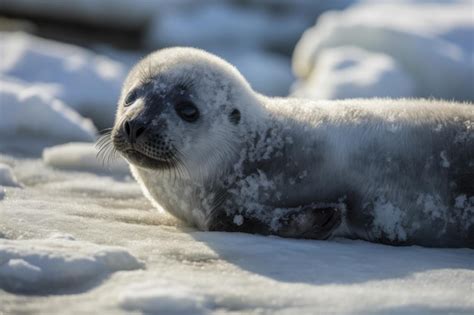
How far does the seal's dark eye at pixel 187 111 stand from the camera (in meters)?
3.96

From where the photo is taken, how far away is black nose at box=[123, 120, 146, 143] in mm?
3787

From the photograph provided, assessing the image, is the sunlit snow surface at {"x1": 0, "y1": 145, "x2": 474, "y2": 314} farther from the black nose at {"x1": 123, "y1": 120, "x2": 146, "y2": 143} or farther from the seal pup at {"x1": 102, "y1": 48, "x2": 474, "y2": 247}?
the black nose at {"x1": 123, "y1": 120, "x2": 146, "y2": 143}

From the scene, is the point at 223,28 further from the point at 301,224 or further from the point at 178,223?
the point at 301,224

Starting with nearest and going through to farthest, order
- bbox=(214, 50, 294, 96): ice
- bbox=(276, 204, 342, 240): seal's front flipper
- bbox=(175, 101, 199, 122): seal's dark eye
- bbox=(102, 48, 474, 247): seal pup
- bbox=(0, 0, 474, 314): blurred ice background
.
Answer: bbox=(0, 0, 474, 314): blurred ice background
bbox=(276, 204, 342, 240): seal's front flipper
bbox=(102, 48, 474, 247): seal pup
bbox=(175, 101, 199, 122): seal's dark eye
bbox=(214, 50, 294, 96): ice

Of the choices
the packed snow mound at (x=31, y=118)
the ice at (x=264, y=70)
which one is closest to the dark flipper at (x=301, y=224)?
the packed snow mound at (x=31, y=118)

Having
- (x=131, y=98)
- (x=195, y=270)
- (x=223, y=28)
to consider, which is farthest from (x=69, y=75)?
(x=223, y=28)

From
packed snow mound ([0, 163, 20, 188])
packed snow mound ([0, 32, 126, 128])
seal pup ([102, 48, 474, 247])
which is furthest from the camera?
packed snow mound ([0, 32, 126, 128])

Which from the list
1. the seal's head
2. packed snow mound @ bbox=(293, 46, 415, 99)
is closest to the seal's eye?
the seal's head

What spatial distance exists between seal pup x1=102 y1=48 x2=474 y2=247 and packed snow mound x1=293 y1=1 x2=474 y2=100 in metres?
3.71

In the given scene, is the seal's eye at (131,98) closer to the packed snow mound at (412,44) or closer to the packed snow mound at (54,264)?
the packed snow mound at (54,264)

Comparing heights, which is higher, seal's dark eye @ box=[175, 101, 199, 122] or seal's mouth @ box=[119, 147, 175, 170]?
seal's dark eye @ box=[175, 101, 199, 122]

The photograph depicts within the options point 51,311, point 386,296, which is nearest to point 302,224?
point 386,296

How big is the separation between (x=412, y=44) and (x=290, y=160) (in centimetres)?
491

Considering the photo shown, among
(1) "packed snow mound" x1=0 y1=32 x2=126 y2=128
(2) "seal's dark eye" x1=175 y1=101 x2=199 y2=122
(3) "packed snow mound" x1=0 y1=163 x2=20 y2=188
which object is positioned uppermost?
(1) "packed snow mound" x1=0 y1=32 x2=126 y2=128
